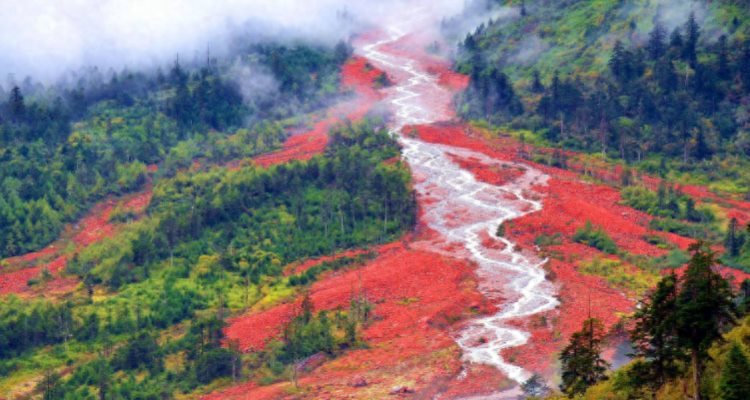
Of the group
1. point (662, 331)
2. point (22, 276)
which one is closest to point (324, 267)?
point (22, 276)

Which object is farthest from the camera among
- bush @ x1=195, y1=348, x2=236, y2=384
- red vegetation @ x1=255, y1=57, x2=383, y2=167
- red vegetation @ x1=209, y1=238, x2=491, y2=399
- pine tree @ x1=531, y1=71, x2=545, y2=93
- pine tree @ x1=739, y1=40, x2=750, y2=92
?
pine tree @ x1=531, y1=71, x2=545, y2=93

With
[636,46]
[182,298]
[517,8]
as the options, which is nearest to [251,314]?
[182,298]

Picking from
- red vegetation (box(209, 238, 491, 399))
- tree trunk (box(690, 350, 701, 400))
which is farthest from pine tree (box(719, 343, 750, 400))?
red vegetation (box(209, 238, 491, 399))

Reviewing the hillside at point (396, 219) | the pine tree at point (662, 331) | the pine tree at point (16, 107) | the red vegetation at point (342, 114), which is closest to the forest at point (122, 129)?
the pine tree at point (16, 107)

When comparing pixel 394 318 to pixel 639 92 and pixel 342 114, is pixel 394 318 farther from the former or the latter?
pixel 342 114

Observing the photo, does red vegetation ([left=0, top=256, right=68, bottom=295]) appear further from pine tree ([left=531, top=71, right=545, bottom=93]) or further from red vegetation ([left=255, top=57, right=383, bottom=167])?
pine tree ([left=531, top=71, right=545, bottom=93])

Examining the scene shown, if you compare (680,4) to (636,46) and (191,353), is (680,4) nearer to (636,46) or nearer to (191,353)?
(636,46)
